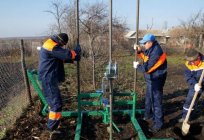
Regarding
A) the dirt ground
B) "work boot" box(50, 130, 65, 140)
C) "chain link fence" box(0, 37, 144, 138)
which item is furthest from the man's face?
"chain link fence" box(0, 37, 144, 138)

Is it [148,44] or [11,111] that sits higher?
[148,44]

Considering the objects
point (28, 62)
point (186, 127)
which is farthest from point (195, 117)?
point (28, 62)

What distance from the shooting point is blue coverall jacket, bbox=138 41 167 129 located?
497 cm

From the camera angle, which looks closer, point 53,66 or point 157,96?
point 53,66

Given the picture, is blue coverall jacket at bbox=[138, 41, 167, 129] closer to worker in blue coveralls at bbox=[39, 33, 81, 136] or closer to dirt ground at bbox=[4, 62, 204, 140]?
dirt ground at bbox=[4, 62, 204, 140]

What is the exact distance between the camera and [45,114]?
6.05 metres

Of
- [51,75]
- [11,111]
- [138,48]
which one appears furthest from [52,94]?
[11,111]

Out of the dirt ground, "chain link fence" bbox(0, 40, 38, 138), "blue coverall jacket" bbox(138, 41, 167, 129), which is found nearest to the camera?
"blue coverall jacket" bbox(138, 41, 167, 129)

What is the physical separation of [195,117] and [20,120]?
13.2 ft

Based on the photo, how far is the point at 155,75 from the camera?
504 cm

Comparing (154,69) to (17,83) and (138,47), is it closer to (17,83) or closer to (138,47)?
(138,47)

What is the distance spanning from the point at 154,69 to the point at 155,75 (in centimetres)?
13

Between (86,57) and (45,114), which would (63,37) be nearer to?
(45,114)

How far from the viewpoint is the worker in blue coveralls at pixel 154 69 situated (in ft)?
16.3
